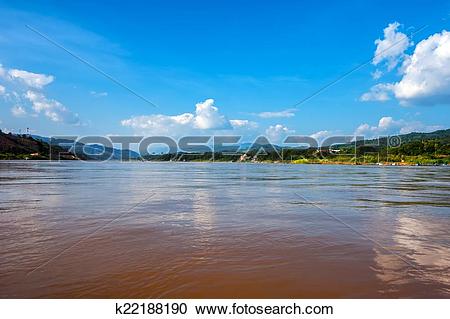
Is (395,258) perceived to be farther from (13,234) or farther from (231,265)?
(13,234)

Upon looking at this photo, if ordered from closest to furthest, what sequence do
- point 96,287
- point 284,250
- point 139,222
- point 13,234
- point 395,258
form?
1. point 96,287
2. point 395,258
3. point 284,250
4. point 13,234
5. point 139,222

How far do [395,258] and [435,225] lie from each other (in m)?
5.53

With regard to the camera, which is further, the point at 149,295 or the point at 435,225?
the point at 435,225

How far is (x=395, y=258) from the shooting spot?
25.8 ft

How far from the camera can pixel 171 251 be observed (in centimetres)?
821

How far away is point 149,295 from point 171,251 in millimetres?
2606

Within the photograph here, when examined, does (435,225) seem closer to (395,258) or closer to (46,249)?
(395,258)

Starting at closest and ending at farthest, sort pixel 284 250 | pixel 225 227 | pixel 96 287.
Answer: pixel 96 287 < pixel 284 250 < pixel 225 227

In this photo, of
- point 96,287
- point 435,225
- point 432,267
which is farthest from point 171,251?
point 435,225
